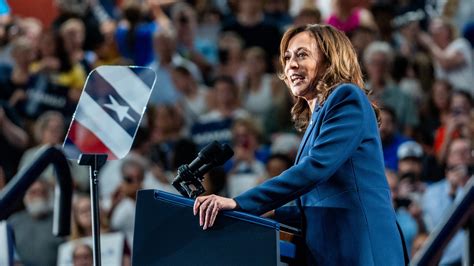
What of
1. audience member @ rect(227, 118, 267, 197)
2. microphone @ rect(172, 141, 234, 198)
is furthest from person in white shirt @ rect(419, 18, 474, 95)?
microphone @ rect(172, 141, 234, 198)

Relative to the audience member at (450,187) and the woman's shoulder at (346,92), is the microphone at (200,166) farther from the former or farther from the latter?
the audience member at (450,187)

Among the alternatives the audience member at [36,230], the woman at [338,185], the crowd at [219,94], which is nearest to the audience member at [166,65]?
the crowd at [219,94]

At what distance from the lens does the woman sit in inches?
144

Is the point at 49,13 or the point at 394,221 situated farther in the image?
the point at 49,13

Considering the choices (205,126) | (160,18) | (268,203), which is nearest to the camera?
(268,203)

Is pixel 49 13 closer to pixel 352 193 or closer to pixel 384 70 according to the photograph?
pixel 384 70

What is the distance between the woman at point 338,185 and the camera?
3660 mm

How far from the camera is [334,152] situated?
12.1 feet

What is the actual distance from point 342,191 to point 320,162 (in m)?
0.15

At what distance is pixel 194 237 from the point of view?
359 cm

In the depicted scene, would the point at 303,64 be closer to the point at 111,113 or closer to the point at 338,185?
the point at 338,185

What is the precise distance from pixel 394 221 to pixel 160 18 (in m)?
7.20

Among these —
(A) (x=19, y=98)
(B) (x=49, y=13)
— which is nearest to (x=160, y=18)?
(B) (x=49, y=13)

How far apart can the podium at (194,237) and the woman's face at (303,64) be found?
573 millimetres
